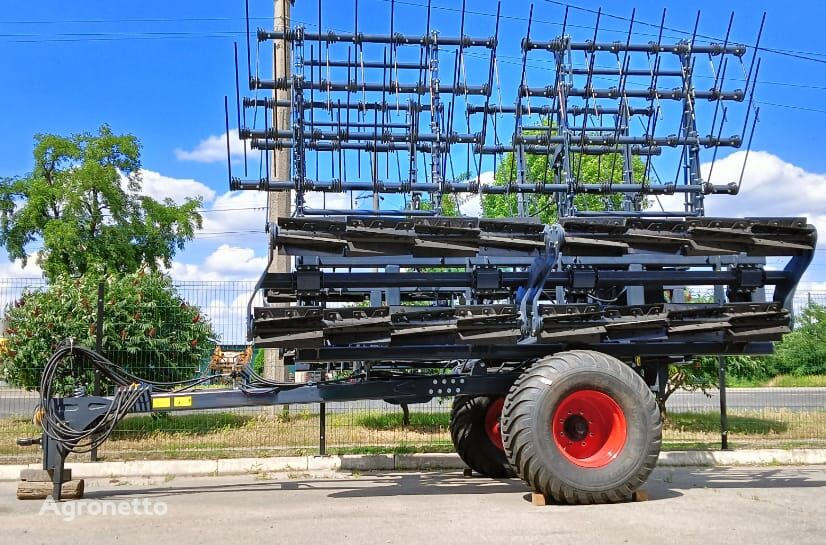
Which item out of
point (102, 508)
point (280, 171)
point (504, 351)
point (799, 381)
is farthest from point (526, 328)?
point (799, 381)

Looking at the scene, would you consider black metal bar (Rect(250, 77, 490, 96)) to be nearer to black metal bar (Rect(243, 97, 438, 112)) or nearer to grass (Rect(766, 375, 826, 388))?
black metal bar (Rect(243, 97, 438, 112))

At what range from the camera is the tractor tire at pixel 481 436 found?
8.41 m

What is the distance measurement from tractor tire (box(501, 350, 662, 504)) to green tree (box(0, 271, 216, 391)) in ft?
20.2

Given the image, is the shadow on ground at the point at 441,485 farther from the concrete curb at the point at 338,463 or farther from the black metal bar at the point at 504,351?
the black metal bar at the point at 504,351

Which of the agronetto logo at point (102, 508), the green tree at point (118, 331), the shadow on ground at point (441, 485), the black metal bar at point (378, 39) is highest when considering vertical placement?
Result: the black metal bar at point (378, 39)

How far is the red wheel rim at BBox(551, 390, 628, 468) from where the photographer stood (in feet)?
21.9

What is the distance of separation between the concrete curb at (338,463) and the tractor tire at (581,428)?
316cm

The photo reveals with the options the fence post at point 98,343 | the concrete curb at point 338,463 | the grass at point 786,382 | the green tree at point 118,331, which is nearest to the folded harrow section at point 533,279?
the concrete curb at point 338,463

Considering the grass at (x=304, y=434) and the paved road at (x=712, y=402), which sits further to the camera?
the paved road at (x=712, y=402)

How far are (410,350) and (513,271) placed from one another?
1.49m

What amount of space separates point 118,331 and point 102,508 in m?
4.70

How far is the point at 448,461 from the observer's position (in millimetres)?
9578

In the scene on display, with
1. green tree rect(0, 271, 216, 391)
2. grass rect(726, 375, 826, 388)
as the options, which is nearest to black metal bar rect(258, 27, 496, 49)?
green tree rect(0, 271, 216, 391)

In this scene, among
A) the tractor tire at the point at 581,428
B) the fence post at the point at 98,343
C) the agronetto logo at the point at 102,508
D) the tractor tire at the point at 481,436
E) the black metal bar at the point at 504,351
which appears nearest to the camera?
the tractor tire at the point at 581,428
